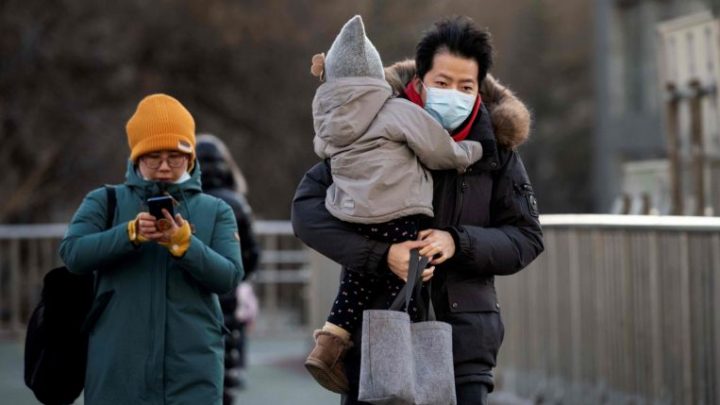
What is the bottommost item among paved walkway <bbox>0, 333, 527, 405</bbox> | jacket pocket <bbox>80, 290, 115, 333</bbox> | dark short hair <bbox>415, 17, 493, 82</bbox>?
paved walkway <bbox>0, 333, 527, 405</bbox>

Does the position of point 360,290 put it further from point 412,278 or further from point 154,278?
point 154,278

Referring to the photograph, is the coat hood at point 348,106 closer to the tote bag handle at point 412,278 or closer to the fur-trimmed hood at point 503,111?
the fur-trimmed hood at point 503,111

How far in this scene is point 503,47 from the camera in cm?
6881

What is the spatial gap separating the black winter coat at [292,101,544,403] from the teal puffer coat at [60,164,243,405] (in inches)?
27.4

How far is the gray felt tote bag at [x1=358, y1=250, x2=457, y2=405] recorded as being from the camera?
5027mm

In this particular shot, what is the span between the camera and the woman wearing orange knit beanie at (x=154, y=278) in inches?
232

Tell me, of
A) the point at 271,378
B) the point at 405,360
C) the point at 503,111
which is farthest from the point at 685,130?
the point at 405,360

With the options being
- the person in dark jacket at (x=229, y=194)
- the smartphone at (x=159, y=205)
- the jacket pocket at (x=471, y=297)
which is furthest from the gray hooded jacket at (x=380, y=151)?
the person in dark jacket at (x=229, y=194)

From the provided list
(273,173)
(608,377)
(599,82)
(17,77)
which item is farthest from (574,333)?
(599,82)

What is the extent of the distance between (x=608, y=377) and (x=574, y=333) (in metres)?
0.65

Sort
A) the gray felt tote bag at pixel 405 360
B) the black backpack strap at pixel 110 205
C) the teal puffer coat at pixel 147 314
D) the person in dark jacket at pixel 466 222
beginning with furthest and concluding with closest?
the black backpack strap at pixel 110 205 < the teal puffer coat at pixel 147 314 < the person in dark jacket at pixel 466 222 < the gray felt tote bag at pixel 405 360

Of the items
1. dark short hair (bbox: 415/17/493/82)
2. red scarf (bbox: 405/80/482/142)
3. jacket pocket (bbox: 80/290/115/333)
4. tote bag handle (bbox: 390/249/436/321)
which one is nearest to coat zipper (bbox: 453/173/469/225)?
red scarf (bbox: 405/80/482/142)

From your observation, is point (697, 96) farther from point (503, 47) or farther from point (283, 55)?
point (503, 47)

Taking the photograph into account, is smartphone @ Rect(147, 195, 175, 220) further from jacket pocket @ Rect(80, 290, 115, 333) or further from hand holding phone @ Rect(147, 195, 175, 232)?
jacket pocket @ Rect(80, 290, 115, 333)
